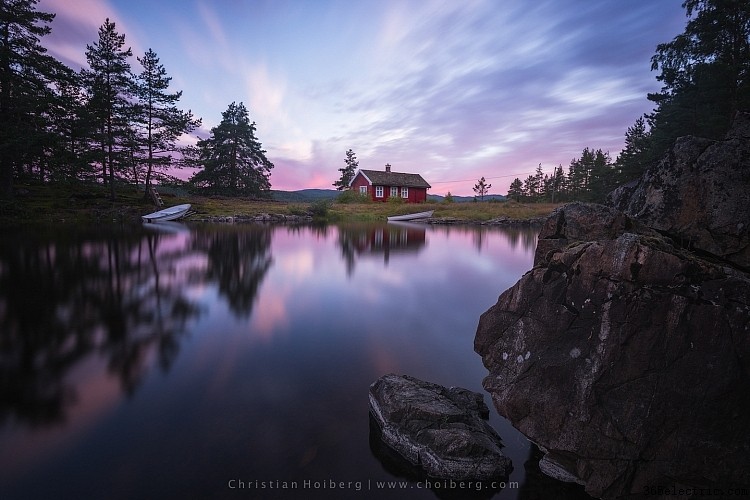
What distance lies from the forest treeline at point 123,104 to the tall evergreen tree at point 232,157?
3537 millimetres

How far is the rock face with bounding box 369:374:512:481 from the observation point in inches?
144

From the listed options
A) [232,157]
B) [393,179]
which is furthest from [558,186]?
[232,157]

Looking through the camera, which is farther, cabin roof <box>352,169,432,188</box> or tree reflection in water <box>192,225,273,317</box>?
cabin roof <box>352,169,432,188</box>

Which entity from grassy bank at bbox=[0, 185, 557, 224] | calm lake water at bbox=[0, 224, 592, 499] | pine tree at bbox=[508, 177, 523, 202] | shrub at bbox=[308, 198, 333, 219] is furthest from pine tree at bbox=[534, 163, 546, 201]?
calm lake water at bbox=[0, 224, 592, 499]

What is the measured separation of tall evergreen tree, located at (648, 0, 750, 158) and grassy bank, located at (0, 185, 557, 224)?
28.9 m

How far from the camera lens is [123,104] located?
36.1 meters

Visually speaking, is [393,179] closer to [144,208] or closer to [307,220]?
[307,220]

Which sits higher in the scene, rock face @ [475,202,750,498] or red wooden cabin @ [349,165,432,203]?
red wooden cabin @ [349,165,432,203]

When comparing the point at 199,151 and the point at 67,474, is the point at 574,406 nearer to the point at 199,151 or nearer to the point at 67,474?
the point at 67,474

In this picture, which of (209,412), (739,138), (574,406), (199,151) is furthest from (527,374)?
(199,151)

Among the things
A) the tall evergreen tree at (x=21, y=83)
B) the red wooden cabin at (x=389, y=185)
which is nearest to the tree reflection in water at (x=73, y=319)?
the tall evergreen tree at (x=21, y=83)

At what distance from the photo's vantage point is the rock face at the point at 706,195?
512 centimetres

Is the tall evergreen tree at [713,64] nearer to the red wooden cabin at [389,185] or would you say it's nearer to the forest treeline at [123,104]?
the forest treeline at [123,104]

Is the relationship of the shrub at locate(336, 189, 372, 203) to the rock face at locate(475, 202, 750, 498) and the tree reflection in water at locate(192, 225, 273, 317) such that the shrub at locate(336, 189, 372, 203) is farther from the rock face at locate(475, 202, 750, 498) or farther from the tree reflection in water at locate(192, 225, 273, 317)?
the rock face at locate(475, 202, 750, 498)
